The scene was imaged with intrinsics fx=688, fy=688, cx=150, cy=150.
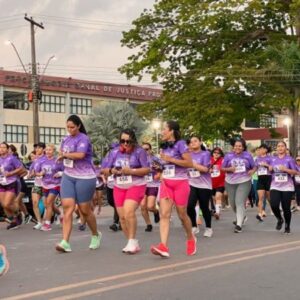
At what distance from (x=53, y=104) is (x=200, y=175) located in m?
60.2

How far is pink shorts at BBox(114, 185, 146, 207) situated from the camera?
8950mm

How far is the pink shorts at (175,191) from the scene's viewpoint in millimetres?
8758

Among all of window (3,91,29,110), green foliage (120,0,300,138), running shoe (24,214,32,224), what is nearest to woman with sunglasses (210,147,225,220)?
running shoe (24,214,32,224)

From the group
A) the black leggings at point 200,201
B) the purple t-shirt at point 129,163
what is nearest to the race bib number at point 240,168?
the black leggings at point 200,201

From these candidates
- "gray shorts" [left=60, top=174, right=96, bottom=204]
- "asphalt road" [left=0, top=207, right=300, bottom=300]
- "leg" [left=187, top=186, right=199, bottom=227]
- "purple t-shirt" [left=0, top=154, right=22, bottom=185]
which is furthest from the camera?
"purple t-shirt" [left=0, top=154, right=22, bottom=185]

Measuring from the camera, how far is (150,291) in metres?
6.38

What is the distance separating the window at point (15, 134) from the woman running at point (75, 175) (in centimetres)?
5817

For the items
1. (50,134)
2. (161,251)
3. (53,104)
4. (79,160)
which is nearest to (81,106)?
(53,104)

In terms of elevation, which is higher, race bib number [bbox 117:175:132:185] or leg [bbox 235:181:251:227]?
race bib number [bbox 117:175:132:185]

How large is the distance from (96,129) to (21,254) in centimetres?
4765

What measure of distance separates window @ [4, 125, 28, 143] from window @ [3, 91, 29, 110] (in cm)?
195

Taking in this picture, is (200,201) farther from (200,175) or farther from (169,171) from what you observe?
(169,171)

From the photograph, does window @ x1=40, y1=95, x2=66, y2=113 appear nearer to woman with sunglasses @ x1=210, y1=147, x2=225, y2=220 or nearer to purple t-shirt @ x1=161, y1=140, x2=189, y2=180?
woman with sunglasses @ x1=210, y1=147, x2=225, y2=220

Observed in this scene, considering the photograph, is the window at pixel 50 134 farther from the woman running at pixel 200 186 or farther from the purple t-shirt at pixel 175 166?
the purple t-shirt at pixel 175 166
